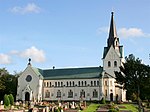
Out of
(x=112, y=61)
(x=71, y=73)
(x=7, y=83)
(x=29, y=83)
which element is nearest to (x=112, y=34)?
(x=112, y=61)

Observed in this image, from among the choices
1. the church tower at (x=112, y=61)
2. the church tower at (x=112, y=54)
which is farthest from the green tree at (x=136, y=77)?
the church tower at (x=112, y=54)

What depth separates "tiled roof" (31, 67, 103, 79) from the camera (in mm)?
80500

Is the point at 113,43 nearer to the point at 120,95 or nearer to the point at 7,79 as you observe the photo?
the point at 120,95

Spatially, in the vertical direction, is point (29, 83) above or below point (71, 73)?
below

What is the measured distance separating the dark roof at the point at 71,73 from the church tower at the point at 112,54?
2.50 meters

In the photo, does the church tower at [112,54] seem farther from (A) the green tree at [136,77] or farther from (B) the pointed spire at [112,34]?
(A) the green tree at [136,77]

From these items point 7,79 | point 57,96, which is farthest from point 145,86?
point 7,79

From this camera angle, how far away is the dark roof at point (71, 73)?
80.4 meters

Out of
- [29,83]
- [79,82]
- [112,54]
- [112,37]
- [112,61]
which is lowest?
[29,83]

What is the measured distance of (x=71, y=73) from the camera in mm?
83812

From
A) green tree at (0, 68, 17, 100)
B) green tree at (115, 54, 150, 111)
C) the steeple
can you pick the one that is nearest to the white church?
the steeple

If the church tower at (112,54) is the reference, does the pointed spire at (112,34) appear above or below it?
above

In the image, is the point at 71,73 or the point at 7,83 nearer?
the point at 71,73

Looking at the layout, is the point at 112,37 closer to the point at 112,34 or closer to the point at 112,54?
the point at 112,34
